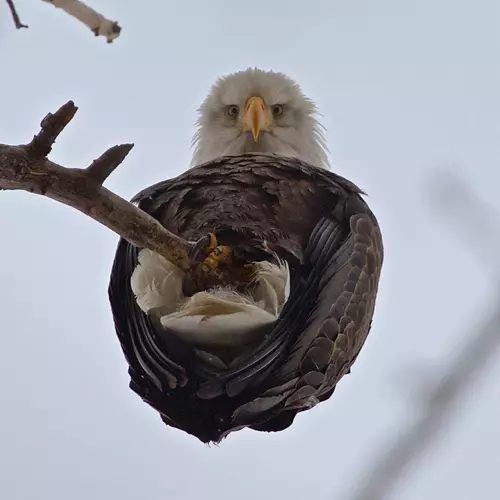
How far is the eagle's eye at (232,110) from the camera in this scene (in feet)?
16.9

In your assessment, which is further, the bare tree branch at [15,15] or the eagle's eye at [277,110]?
the eagle's eye at [277,110]

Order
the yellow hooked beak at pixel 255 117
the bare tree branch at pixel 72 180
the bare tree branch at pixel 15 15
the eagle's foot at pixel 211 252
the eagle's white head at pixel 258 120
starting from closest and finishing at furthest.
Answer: the bare tree branch at pixel 15 15
the bare tree branch at pixel 72 180
the eagle's foot at pixel 211 252
the yellow hooked beak at pixel 255 117
the eagle's white head at pixel 258 120

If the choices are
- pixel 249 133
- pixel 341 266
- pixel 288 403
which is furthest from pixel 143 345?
pixel 249 133

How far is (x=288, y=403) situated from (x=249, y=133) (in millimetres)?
2452

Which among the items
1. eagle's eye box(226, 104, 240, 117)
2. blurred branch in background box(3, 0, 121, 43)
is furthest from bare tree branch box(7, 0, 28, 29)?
eagle's eye box(226, 104, 240, 117)

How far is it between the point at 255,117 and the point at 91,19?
118 inches

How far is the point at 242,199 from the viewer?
3496mm

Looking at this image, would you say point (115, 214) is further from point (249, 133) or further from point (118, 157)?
point (249, 133)

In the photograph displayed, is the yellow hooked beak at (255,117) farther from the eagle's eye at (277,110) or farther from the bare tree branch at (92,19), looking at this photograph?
the bare tree branch at (92,19)

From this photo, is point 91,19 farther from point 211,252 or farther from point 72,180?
point 211,252

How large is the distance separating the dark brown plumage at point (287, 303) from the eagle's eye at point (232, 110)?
1293 millimetres

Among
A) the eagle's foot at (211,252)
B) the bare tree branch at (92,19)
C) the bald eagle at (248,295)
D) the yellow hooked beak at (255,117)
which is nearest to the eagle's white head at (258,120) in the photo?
the yellow hooked beak at (255,117)

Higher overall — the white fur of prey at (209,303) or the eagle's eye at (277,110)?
the eagle's eye at (277,110)

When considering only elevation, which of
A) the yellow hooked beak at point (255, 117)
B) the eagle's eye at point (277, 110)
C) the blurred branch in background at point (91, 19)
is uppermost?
the eagle's eye at point (277, 110)
